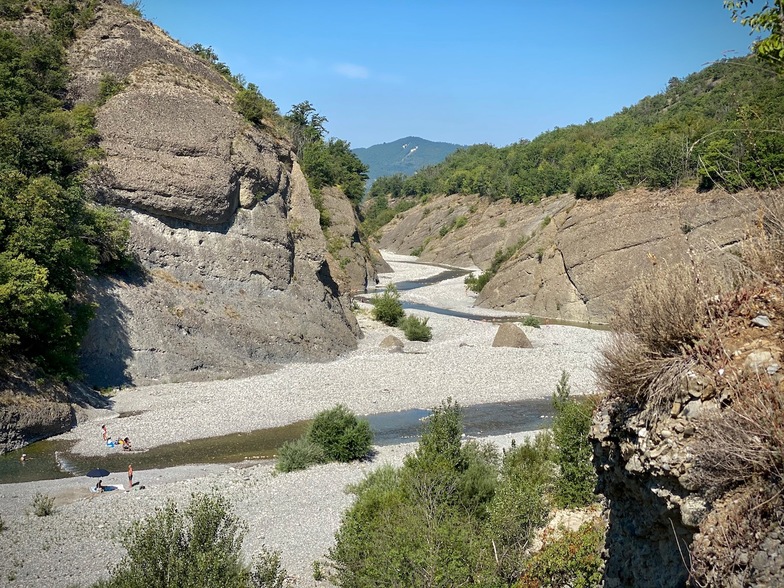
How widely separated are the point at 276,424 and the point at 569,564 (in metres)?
17.4

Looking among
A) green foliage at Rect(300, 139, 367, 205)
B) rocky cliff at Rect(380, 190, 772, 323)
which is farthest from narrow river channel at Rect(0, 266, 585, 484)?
green foliage at Rect(300, 139, 367, 205)

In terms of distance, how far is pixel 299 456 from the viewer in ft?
65.5

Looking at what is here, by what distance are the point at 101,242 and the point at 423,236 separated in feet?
275

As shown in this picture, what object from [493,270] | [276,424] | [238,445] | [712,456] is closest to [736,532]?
[712,456]

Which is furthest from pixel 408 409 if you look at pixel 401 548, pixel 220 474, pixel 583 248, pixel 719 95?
pixel 719 95

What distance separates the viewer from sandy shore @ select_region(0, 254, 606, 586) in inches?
557

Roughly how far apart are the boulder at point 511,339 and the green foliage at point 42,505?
1043 inches

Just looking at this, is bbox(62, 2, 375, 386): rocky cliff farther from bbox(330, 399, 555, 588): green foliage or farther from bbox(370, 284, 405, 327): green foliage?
bbox(330, 399, 555, 588): green foliage

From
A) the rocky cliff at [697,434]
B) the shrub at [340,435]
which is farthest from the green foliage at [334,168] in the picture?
the rocky cliff at [697,434]

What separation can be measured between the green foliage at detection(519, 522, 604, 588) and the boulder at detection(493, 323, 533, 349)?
1133 inches

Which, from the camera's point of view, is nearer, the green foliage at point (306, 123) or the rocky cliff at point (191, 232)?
the rocky cliff at point (191, 232)

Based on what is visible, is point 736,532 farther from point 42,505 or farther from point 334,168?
point 334,168

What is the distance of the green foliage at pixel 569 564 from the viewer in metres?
8.92

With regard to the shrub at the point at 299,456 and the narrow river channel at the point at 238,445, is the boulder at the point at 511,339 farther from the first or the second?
the shrub at the point at 299,456
